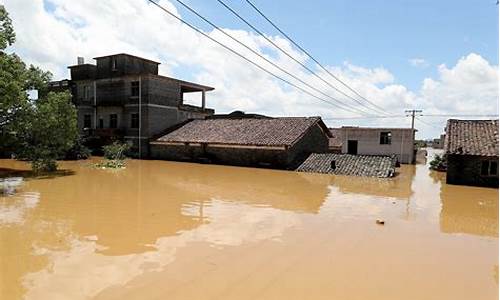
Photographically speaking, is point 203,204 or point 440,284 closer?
point 440,284

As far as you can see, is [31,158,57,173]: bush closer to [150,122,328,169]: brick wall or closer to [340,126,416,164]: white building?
[150,122,328,169]: brick wall

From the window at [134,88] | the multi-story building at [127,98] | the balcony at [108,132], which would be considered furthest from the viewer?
the balcony at [108,132]

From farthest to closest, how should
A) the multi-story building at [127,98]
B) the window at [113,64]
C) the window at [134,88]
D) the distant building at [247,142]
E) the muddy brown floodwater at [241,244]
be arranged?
the window at [113,64] → the window at [134,88] → the multi-story building at [127,98] → the distant building at [247,142] → the muddy brown floodwater at [241,244]

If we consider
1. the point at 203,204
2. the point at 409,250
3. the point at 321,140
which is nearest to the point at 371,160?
the point at 321,140

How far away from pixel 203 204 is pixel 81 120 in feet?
92.4

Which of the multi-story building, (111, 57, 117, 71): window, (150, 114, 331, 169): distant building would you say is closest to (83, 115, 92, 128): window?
the multi-story building

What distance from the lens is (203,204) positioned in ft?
44.0

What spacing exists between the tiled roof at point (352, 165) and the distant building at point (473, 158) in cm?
350

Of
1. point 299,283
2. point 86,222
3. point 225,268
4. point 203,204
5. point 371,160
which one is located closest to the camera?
point 299,283

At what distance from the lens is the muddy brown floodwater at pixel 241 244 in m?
6.34

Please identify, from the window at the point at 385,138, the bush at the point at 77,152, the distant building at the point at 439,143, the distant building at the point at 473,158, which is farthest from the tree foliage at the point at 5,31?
the distant building at the point at 439,143

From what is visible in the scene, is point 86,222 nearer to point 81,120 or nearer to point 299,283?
point 299,283

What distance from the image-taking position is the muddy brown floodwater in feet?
20.8

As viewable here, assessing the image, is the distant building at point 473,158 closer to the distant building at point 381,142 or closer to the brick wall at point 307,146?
the brick wall at point 307,146
